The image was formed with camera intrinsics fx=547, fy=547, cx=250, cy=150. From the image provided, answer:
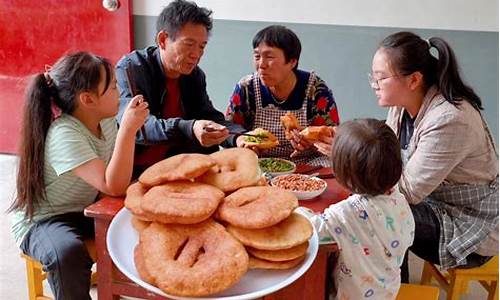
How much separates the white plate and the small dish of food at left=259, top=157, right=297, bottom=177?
21.3 inches

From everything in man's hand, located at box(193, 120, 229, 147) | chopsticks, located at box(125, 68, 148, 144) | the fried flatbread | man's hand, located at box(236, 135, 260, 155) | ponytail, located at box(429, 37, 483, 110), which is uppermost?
ponytail, located at box(429, 37, 483, 110)

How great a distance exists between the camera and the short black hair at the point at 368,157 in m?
1.35

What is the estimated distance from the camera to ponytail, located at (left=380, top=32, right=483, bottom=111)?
184 cm

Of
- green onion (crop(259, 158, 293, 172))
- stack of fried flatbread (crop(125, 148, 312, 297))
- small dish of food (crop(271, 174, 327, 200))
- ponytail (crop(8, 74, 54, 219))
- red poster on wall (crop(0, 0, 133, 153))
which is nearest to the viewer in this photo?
stack of fried flatbread (crop(125, 148, 312, 297))

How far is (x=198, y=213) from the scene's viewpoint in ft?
3.76

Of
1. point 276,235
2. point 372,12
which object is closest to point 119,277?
point 276,235

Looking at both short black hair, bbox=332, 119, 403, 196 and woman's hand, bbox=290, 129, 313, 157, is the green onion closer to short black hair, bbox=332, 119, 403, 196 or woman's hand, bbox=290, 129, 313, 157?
woman's hand, bbox=290, 129, 313, 157

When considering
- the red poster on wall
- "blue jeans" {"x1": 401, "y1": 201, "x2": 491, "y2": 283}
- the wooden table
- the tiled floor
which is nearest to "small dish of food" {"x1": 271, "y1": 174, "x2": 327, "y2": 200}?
the wooden table

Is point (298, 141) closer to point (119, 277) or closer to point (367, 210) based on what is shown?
point (367, 210)

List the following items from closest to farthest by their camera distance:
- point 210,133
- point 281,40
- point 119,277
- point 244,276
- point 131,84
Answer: point 244,276, point 119,277, point 210,133, point 131,84, point 281,40

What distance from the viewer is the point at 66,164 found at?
5.46ft

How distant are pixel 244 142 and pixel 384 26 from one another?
Result: 1.59 m

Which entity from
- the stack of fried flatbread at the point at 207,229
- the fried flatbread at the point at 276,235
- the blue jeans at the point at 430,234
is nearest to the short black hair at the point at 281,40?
the blue jeans at the point at 430,234

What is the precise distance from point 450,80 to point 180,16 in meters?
1.06
